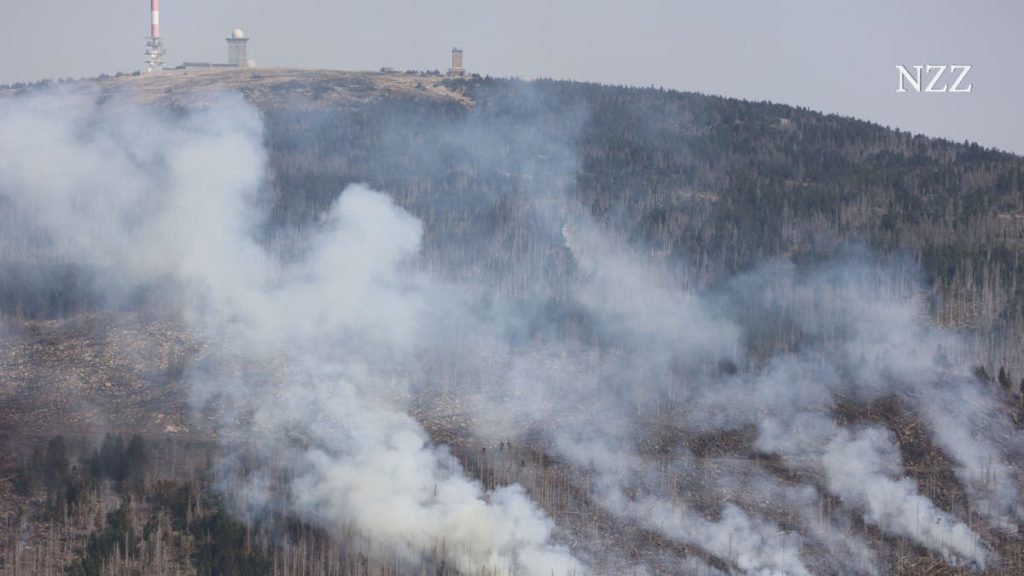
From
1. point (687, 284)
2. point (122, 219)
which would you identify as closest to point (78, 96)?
point (122, 219)

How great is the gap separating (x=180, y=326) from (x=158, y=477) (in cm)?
2477

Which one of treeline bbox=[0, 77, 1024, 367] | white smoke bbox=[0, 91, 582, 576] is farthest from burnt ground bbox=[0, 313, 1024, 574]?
treeline bbox=[0, 77, 1024, 367]

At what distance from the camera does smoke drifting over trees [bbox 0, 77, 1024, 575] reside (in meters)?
82.4

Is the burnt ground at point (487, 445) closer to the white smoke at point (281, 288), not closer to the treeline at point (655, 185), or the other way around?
the white smoke at point (281, 288)

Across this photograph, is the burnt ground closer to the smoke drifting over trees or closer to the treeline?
the smoke drifting over trees

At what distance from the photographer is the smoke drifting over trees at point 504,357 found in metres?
82.4

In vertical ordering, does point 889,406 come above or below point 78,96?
below

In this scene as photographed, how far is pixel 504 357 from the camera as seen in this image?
107875 millimetres

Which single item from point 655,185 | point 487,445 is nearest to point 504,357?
point 487,445

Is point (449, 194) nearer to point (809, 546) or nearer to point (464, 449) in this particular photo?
point (464, 449)

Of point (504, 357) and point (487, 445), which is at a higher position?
point (504, 357)

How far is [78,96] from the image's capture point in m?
171

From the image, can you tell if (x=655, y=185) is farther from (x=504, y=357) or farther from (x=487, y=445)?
(x=487, y=445)

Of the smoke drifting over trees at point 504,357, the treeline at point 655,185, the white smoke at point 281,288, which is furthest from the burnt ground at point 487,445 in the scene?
the treeline at point 655,185
